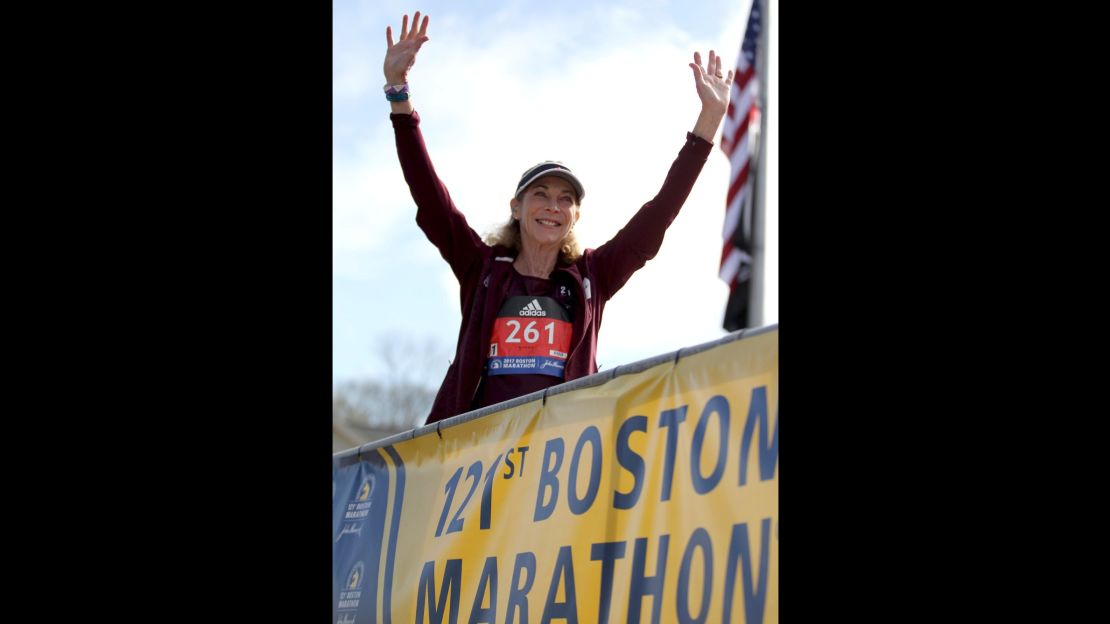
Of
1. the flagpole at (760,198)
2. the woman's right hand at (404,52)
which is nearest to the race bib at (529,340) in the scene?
the woman's right hand at (404,52)

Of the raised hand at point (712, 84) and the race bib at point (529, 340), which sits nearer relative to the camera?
the race bib at point (529, 340)

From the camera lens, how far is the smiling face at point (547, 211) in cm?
491

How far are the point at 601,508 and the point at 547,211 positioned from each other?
1.68 m

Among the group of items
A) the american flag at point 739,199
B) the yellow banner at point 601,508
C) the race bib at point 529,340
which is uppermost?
the american flag at point 739,199

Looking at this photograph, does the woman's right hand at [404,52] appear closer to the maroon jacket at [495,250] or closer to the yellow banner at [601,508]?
the maroon jacket at [495,250]

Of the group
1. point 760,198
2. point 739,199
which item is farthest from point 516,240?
point 760,198

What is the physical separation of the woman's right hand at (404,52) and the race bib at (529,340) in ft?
3.12

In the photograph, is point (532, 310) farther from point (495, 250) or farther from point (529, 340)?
point (495, 250)

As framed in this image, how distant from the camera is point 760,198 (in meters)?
10.7

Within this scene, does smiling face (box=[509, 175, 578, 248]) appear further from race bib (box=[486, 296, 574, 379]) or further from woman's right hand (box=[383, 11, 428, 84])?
woman's right hand (box=[383, 11, 428, 84])
